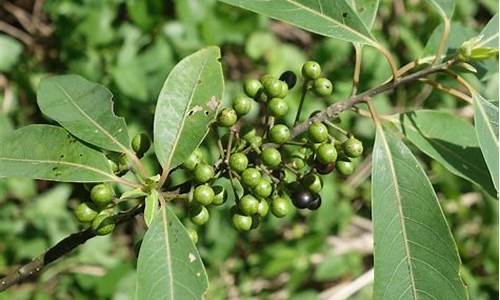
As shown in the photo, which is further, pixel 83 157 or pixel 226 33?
pixel 226 33

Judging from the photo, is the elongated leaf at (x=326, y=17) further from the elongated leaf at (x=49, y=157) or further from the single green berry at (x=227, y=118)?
the elongated leaf at (x=49, y=157)

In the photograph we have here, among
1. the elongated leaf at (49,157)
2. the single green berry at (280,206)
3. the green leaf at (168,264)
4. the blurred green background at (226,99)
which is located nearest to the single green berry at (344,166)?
the single green berry at (280,206)

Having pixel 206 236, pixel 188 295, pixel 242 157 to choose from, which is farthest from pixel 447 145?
pixel 206 236

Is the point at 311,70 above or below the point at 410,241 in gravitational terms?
above

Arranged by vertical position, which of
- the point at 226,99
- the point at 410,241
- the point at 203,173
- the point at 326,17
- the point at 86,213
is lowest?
the point at 226,99

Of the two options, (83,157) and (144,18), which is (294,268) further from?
(83,157)

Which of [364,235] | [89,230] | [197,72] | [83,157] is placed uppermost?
[197,72]

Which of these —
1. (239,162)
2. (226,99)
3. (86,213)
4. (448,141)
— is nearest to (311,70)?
(239,162)

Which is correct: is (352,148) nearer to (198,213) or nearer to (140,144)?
(198,213)
